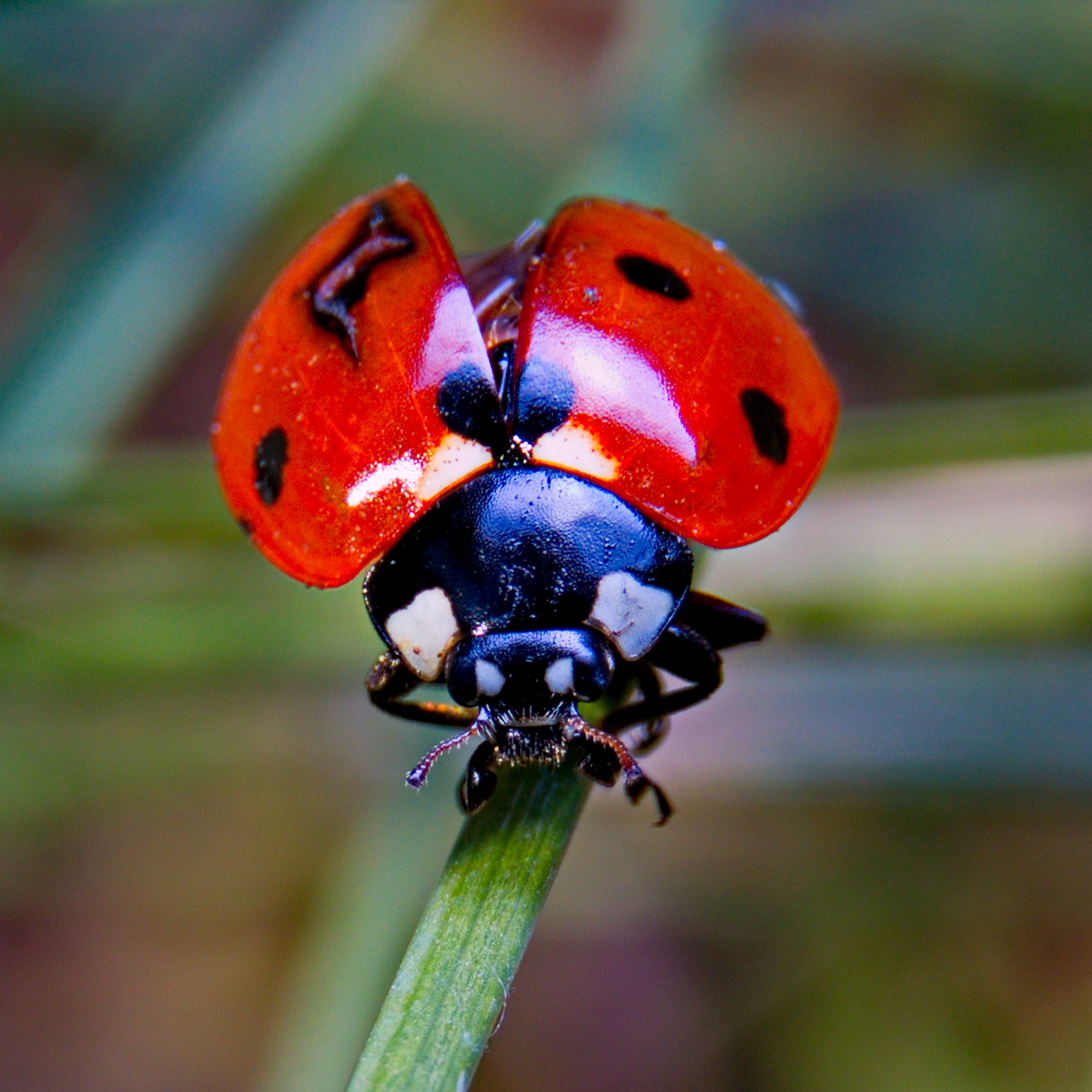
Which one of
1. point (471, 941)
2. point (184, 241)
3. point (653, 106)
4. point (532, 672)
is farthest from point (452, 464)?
point (184, 241)

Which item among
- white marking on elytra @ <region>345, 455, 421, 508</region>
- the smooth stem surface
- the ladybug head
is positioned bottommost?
the smooth stem surface

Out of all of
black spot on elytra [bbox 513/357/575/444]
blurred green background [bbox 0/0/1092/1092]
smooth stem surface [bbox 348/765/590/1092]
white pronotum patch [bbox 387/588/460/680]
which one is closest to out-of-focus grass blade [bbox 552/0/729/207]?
blurred green background [bbox 0/0/1092/1092]

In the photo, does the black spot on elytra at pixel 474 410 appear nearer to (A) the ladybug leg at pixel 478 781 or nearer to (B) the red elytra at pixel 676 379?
(B) the red elytra at pixel 676 379

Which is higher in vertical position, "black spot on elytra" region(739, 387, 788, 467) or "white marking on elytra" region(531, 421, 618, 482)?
"black spot on elytra" region(739, 387, 788, 467)

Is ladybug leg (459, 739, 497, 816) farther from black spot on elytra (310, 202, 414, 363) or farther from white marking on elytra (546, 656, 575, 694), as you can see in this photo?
black spot on elytra (310, 202, 414, 363)

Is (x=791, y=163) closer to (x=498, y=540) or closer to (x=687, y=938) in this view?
(x=687, y=938)

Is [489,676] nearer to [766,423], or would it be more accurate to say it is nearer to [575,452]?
[575,452]

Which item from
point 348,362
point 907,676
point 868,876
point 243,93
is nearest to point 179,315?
point 243,93
